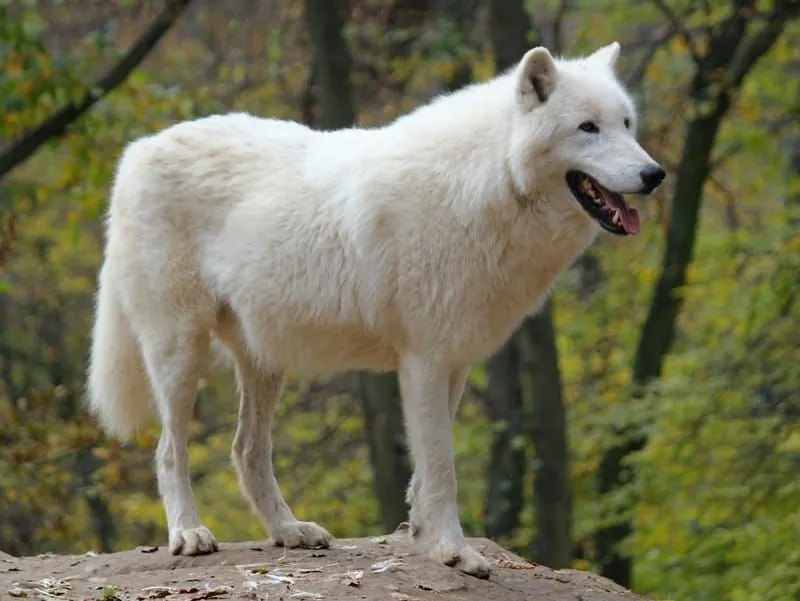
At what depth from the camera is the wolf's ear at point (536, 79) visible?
518 centimetres

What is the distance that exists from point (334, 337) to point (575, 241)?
3.86 ft

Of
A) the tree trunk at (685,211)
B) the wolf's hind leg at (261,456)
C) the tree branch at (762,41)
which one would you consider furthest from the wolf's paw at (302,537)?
the tree branch at (762,41)

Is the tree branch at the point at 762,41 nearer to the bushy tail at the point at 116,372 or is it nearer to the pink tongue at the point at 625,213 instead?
the pink tongue at the point at 625,213

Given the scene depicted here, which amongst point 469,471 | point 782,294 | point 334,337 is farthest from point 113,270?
point 469,471

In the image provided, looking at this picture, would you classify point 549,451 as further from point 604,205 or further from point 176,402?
point 604,205

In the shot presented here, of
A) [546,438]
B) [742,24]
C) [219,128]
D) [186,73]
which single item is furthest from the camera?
[186,73]

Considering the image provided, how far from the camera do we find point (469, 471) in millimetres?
13742

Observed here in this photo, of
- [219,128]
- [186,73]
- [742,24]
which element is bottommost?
[219,128]

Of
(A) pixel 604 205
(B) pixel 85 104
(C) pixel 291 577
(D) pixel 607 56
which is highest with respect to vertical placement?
(B) pixel 85 104

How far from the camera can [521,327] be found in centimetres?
984

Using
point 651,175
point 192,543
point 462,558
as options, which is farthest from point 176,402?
point 651,175

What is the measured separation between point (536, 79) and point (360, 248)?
3.39ft

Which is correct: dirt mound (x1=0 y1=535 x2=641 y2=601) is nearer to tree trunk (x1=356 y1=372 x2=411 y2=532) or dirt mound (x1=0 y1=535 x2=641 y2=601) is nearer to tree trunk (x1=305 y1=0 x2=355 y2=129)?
tree trunk (x1=356 y1=372 x2=411 y2=532)

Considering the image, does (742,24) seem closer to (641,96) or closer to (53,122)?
(641,96)
